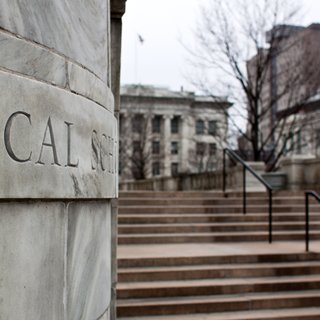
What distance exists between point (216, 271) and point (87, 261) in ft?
12.9

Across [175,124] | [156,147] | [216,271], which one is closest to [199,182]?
[216,271]

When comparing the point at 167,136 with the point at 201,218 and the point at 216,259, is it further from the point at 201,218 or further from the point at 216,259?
the point at 216,259

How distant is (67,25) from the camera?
2.77 meters

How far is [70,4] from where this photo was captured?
2844mm

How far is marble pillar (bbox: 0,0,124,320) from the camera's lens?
88.8 inches

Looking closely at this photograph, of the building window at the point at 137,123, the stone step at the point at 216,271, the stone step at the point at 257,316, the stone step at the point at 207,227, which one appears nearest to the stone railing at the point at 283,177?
the stone step at the point at 207,227

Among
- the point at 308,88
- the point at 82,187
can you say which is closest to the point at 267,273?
the point at 82,187

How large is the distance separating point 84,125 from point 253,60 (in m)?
15.2

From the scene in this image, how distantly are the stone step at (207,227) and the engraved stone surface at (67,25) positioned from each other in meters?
5.70

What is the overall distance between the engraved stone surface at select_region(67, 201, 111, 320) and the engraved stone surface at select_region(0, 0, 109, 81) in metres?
0.93

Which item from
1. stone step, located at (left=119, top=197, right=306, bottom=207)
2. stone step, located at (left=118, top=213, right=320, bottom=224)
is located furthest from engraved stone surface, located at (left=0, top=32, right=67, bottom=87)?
stone step, located at (left=119, top=197, right=306, bottom=207)

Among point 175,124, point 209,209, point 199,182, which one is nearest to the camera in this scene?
point 209,209

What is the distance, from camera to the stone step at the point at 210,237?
27.3 feet

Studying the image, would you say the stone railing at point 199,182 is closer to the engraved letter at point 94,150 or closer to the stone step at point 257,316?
the stone step at point 257,316
